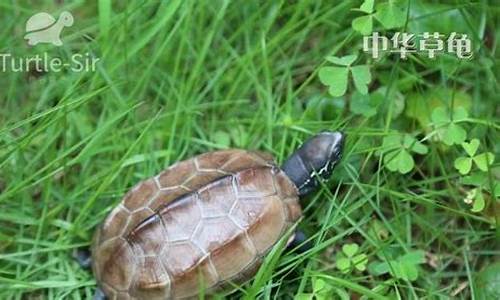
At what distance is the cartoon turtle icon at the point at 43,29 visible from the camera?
256 centimetres

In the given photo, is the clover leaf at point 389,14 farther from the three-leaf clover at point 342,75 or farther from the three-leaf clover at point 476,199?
the three-leaf clover at point 476,199

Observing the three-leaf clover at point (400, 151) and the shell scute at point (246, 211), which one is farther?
the three-leaf clover at point (400, 151)

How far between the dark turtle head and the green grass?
52 millimetres

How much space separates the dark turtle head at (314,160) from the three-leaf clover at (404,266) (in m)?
0.30

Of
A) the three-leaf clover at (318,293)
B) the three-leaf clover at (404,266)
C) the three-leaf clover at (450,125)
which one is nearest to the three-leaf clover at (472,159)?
the three-leaf clover at (450,125)

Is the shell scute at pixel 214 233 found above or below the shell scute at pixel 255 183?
below

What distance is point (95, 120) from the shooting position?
8.35 feet

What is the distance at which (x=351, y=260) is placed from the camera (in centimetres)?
230

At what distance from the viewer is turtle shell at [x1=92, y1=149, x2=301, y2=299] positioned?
7.14 ft

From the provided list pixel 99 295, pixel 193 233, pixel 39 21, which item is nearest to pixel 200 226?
pixel 193 233

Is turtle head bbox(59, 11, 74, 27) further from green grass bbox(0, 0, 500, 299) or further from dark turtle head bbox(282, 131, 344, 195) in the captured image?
dark turtle head bbox(282, 131, 344, 195)

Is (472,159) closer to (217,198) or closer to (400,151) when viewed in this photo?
(400,151)

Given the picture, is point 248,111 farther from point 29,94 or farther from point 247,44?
point 29,94

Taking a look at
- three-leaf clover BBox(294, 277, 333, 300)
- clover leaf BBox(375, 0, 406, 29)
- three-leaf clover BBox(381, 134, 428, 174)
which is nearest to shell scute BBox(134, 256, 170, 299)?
three-leaf clover BBox(294, 277, 333, 300)
